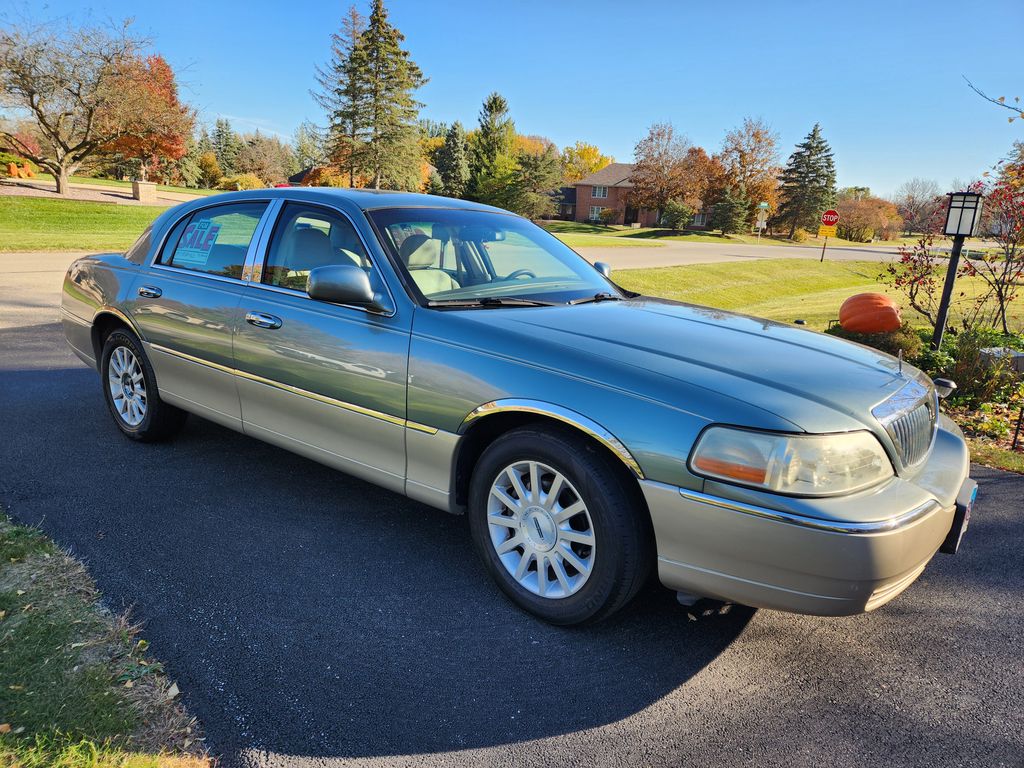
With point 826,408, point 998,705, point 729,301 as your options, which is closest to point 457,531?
point 826,408

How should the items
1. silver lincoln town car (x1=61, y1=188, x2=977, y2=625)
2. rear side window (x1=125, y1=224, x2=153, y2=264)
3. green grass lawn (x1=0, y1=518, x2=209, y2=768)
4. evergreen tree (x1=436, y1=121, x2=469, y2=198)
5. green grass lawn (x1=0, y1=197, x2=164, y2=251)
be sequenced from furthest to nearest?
1. evergreen tree (x1=436, y1=121, x2=469, y2=198)
2. green grass lawn (x1=0, y1=197, x2=164, y2=251)
3. rear side window (x1=125, y1=224, x2=153, y2=264)
4. silver lincoln town car (x1=61, y1=188, x2=977, y2=625)
5. green grass lawn (x1=0, y1=518, x2=209, y2=768)

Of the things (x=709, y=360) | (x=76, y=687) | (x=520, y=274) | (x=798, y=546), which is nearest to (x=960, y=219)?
(x=520, y=274)

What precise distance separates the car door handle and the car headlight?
2291 millimetres

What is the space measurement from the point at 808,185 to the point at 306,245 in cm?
7393

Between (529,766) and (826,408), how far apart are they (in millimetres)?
1575

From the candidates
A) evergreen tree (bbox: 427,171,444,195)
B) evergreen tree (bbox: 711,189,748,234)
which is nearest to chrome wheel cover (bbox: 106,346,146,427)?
evergreen tree (bbox: 427,171,444,195)

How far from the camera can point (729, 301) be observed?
18.0 m

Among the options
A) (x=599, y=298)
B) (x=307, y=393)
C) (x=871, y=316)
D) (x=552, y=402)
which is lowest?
(x=307, y=393)

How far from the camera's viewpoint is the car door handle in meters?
3.67

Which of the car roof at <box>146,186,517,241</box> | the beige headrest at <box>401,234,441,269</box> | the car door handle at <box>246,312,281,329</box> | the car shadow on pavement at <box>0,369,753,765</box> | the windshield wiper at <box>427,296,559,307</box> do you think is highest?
the car roof at <box>146,186,517,241</box>

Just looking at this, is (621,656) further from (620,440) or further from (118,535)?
(118,535)

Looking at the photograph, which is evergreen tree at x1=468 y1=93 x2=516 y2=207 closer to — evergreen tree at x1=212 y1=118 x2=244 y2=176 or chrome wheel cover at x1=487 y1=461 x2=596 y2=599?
evergreen tree at x1=212 y1=118 x2=244 y2=176

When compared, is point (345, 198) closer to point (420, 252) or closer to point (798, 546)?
point (420, 252)

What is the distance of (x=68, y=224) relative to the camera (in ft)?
79.0
